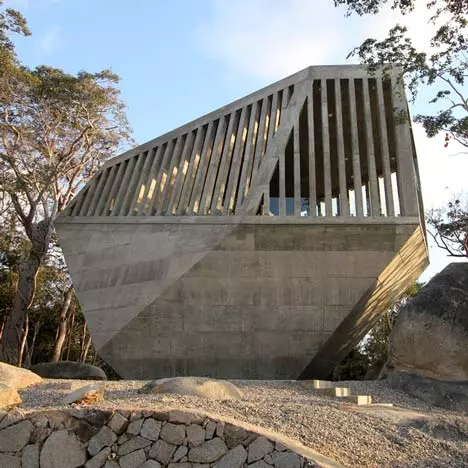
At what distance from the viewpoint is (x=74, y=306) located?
32031 millimetres

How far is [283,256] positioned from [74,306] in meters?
19.7

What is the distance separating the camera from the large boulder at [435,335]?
12.5m

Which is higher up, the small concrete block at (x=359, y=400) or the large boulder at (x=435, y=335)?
the large boulder at (x=435, y=335)

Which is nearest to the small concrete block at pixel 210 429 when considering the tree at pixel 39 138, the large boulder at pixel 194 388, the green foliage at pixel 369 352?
the large boulder at pixel 194 388

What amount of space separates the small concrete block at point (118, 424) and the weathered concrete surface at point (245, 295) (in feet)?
28.2

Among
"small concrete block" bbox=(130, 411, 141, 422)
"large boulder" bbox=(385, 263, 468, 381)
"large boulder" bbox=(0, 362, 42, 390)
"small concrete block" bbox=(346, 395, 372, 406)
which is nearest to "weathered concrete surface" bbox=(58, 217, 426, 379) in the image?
"large boulder" bbox=(385, 263, 468, 381)

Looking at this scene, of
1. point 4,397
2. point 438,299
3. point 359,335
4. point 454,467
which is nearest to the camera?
point 454,467

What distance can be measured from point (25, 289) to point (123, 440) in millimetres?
17610

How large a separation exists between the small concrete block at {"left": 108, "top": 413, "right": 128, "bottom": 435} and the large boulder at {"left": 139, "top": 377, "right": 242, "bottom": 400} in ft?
7.47

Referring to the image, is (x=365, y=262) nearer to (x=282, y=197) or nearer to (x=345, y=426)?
(x=282, y=197)

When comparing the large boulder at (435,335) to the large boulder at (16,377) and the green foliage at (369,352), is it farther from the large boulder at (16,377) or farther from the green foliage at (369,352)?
the green foliage at (369,352)

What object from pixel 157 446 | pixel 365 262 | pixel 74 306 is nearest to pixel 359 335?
pixel 365 262

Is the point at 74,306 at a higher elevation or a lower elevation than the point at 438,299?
higher

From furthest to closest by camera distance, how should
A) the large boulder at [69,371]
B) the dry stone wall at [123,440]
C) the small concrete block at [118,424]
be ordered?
the large boulder at [69,371] → the small concrete block at [118,424] → the dry stone wall at [123,440]
